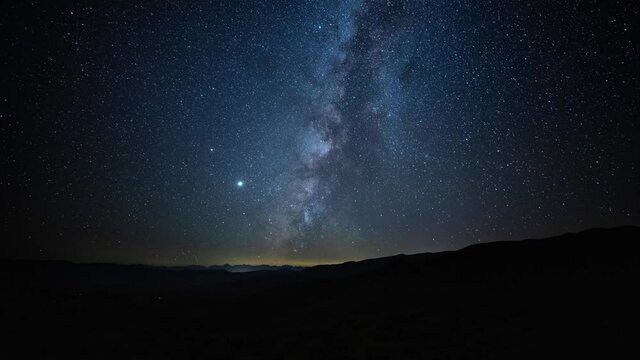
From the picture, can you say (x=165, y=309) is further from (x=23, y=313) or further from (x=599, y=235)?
(x=599, y=235)

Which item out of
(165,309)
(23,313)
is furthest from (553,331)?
(23,313)

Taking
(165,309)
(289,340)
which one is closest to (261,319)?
(289,340)

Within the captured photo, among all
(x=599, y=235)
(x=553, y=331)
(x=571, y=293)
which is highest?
(x=599, y=235)

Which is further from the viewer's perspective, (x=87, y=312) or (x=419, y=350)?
(x=87, y=312)

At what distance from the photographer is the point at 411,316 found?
12703mm

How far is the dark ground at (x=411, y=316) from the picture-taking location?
9672mm

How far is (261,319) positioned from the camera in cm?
1616

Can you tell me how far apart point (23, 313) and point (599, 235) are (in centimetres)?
3081

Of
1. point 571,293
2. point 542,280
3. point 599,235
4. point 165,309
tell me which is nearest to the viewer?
point 571,293

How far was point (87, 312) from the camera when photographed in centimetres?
1680

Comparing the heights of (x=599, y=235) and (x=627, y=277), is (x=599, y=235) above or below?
above

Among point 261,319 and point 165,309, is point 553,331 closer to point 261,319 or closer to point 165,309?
point 261,319

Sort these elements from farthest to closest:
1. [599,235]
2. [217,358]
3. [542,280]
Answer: [599,235] → [542,280] → [217,358]

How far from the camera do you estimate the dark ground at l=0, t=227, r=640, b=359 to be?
967cm
